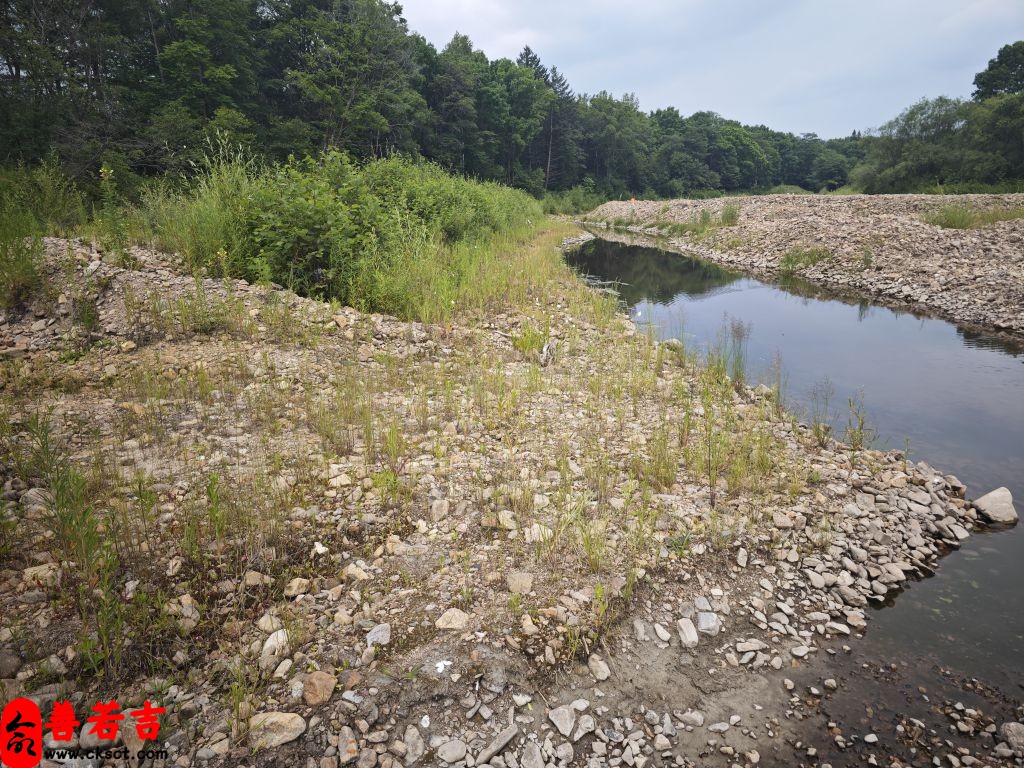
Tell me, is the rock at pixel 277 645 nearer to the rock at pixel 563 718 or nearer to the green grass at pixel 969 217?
the rock at pixel 563 718

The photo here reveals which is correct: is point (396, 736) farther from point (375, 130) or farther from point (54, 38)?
point (375, 130)

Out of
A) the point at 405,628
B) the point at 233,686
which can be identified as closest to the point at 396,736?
the point at 405,628

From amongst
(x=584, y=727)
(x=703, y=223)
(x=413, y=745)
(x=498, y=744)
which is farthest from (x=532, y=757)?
(x=703, y=223)

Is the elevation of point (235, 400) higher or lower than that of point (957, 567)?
higher

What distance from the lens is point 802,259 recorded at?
56.7 feet

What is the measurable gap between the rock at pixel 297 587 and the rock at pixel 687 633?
2459 millimetres

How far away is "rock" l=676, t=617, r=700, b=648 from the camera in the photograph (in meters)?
3.14

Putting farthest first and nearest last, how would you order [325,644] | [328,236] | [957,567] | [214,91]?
1. [214,91]
2. [328,236]
3. [957,567]
4. [325,644]

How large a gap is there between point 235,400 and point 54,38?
84.1 feet

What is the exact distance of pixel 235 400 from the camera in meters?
5.36

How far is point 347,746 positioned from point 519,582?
1404 mm

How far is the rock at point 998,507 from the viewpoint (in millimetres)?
4500

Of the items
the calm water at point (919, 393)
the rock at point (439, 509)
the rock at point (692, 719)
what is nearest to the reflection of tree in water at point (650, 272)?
the calm water at point (919, 393)

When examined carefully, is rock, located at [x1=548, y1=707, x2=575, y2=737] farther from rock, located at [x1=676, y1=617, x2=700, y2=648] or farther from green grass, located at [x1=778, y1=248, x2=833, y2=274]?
green grass, located at [x1=778, y1=248, x2=833, y2=274]
